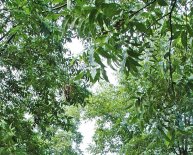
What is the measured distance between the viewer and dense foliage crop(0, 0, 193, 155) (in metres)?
1.77

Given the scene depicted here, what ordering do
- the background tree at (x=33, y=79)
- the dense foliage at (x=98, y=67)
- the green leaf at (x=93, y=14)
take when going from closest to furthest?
the green leaf at (x=93, y=14), the dense foliage at (x=98, y=67), the background tree at (x=33, y=79)

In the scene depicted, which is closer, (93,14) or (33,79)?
(93,14)

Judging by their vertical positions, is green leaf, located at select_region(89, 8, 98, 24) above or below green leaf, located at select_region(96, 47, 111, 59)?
above

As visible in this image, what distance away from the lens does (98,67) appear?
174cm

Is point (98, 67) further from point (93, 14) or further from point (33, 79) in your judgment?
point (33, 79)

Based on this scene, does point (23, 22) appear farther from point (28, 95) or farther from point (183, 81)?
point (183, 81)

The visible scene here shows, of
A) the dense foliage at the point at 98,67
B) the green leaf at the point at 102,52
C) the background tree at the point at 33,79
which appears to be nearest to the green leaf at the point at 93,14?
the dense foliage at the point at 98,67

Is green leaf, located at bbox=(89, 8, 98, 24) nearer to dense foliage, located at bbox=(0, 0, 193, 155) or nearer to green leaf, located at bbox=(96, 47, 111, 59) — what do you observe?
dense foliage, located at bbox=(0, 0, 193, 155)

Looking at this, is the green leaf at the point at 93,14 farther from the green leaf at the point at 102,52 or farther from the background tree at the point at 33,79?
the background tree at the point at 33,79

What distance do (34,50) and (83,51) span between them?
3721mm

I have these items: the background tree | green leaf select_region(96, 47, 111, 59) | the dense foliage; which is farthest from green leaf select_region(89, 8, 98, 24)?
the background tree

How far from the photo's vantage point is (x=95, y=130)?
13.7m

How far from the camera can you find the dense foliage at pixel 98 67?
177cm

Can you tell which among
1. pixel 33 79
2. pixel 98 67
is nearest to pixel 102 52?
pixel 98 67
